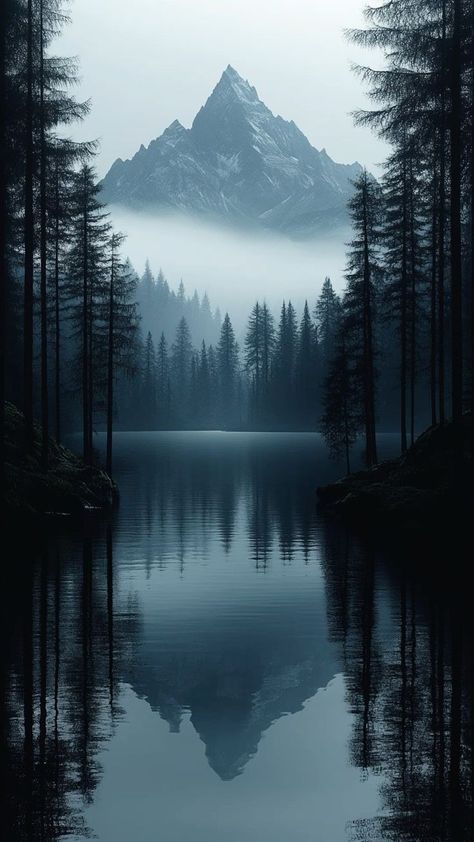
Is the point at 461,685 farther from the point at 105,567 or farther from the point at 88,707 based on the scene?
the point at 105,567

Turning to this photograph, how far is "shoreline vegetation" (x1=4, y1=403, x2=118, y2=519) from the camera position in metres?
25.8

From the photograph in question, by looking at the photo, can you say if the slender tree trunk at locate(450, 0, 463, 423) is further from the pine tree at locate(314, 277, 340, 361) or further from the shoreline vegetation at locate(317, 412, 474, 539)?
the pine tree at locate(314, 277, 340, 361)

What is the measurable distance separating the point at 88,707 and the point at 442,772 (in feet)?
10.9

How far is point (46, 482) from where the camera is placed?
28172mm

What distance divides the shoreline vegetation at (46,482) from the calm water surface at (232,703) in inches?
271

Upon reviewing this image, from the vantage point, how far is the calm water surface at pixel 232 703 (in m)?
6.06

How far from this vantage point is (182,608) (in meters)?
14.0

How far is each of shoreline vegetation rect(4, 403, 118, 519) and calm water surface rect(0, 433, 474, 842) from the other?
271 inches

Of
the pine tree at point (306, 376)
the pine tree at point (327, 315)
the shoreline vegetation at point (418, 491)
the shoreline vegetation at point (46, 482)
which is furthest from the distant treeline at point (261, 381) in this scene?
the shoreline vegetation at point (418, 491)

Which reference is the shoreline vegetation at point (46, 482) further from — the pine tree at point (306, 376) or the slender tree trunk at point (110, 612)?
the pine tree at point (306, 376)

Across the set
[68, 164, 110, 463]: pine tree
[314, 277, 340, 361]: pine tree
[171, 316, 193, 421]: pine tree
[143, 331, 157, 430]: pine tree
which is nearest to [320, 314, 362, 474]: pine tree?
[68, 164, 110, 463]: pine tree

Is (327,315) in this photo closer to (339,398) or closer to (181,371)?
(181,371)

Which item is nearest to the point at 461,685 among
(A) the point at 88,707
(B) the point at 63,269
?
(A) the point at 88,707

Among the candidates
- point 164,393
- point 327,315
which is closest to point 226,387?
point 164,393
